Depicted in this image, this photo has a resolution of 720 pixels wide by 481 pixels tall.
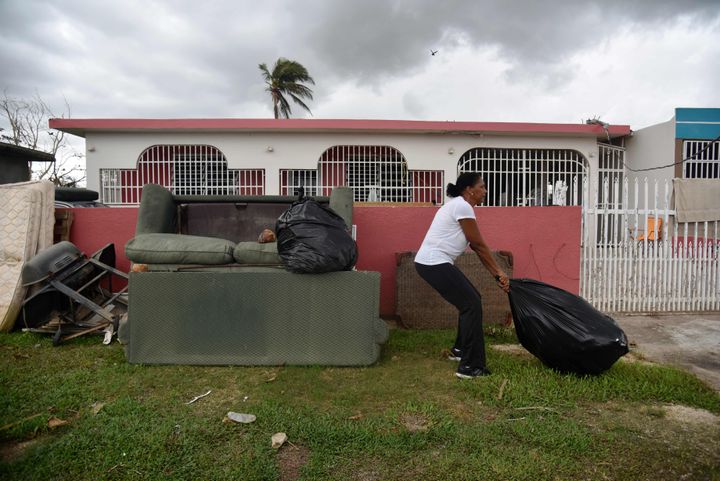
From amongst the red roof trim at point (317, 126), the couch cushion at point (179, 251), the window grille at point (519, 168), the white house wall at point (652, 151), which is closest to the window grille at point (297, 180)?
the red roof trim at point (317, 126)

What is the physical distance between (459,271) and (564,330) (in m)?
0.87

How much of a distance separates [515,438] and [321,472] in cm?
111

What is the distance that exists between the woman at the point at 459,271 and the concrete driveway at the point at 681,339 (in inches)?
71.4

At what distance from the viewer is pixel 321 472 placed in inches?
83.1

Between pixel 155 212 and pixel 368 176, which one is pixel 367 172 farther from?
pixel 155 212

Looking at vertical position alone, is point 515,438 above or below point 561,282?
below

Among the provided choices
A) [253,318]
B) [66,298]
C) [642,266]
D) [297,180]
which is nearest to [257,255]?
[253,318]

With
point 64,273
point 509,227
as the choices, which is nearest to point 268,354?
point 64,273

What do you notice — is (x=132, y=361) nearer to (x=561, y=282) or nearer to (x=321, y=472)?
(x=321, y=472)

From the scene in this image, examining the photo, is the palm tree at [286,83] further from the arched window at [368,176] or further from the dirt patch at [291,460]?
the dirt patch at [291,460]

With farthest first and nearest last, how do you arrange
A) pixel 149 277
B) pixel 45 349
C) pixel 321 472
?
1. pixel 45 349
2. pixel 149 277
3. pixel 321 472

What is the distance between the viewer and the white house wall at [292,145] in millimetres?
10875

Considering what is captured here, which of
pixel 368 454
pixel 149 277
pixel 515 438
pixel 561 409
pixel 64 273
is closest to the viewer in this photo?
pixel 368 454

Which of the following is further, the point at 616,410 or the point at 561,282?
the point at 561,282
